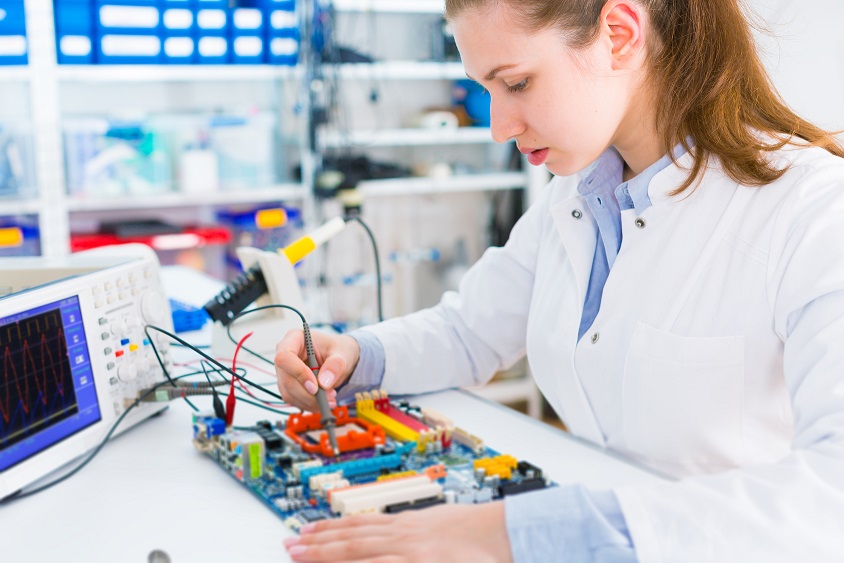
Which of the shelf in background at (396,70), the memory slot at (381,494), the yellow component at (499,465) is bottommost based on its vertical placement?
the yellow component at (499,465)

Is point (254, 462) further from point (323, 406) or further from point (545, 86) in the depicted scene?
point (545, 86)

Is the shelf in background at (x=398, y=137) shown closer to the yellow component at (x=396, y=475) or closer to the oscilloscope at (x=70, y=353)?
the oscilloscope at (x=70, y=353)

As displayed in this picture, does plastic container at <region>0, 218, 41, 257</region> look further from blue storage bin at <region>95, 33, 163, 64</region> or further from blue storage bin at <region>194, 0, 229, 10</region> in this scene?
blue storage bin at <region>194, 0, 229, 10</region>

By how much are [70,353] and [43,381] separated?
2.4 inches

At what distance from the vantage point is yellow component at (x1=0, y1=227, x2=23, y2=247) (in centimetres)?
276

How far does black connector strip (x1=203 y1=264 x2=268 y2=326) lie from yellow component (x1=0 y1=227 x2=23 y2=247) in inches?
58.5

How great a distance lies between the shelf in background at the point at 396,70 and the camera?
11.0 feet

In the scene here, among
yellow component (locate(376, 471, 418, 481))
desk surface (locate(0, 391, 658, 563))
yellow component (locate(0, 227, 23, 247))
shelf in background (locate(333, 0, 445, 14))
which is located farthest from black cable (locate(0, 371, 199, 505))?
shelf in background (locate(333, 0, 445, 14))

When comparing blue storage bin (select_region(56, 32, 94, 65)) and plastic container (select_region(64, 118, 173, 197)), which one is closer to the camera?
blue storage bin (select_region(56, 32, 94, 65))

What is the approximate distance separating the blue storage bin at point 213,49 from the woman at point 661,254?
2.00 meters

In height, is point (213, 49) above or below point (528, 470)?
above

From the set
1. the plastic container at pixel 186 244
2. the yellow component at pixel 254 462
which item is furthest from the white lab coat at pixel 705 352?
the plastic container at pixel 186 244

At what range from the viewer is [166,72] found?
3.00 meters

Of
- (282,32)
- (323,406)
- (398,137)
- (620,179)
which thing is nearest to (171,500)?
(323,406)
